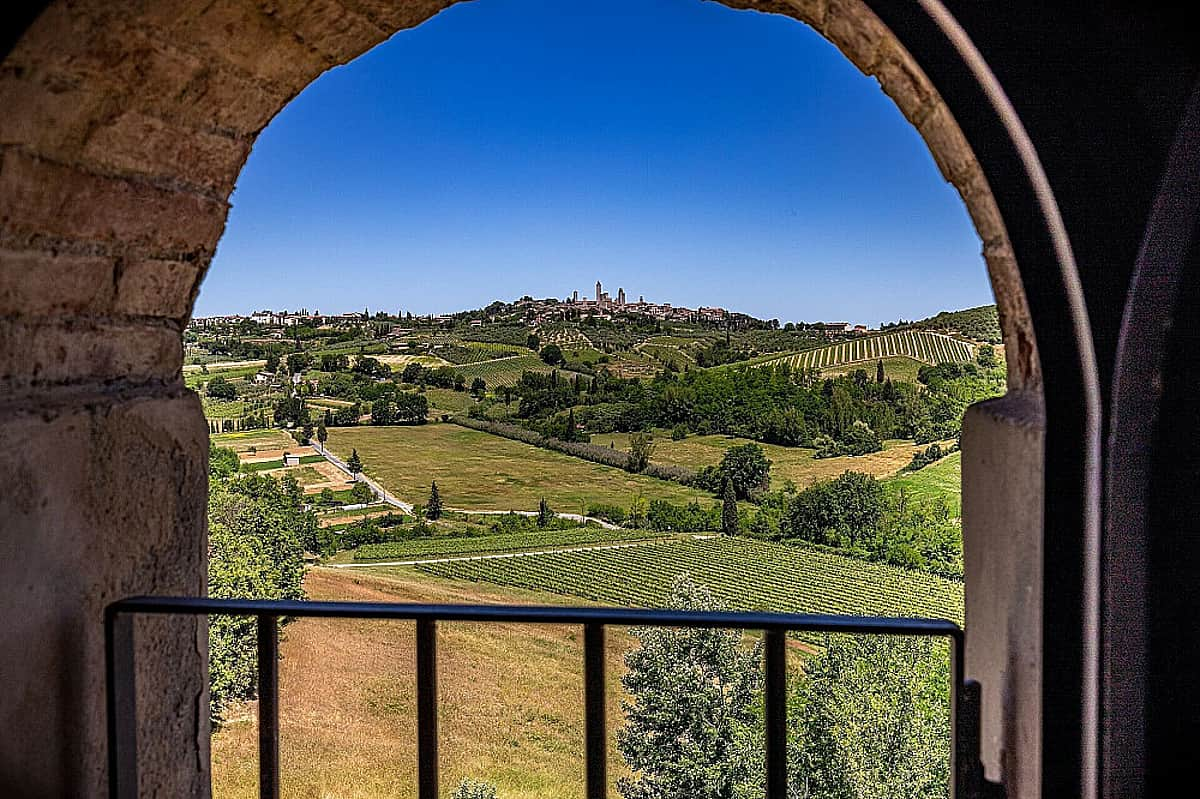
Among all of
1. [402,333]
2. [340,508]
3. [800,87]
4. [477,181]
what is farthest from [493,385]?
[800,87]

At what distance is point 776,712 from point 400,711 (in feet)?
46.0

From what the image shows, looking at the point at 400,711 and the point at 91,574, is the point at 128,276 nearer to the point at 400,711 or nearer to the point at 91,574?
the point at 91,574

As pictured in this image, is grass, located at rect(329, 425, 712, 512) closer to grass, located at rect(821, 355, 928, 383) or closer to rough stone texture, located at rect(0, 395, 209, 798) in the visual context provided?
grass, located at rect(821, 355, 928, 383)

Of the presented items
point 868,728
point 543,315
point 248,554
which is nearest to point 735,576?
point 868,728

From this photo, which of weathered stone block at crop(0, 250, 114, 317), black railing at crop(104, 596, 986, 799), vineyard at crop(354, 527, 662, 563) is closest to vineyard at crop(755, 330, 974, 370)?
vineyard at crop(354, 527, 662, 563)

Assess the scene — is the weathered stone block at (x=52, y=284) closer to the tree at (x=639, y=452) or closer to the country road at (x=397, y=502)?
the country road at (x=397, y=502)

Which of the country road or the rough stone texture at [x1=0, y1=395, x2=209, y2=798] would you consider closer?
the rough stone texture at [x1=0, y1=395, x2=209, y2=798]

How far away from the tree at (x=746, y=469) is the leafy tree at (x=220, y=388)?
10199 millimetres

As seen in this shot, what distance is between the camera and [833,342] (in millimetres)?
18062

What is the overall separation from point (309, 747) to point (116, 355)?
13.7 meters

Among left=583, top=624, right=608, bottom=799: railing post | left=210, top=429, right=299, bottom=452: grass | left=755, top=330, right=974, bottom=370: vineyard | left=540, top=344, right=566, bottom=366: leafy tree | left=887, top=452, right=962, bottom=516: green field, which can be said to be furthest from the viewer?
left=540, top=344, right=566, bottom=366: leafy tree

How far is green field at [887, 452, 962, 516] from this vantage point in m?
16.4

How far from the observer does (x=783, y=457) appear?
18375 mm

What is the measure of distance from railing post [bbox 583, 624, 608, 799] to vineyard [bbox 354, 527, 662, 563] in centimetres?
1669
